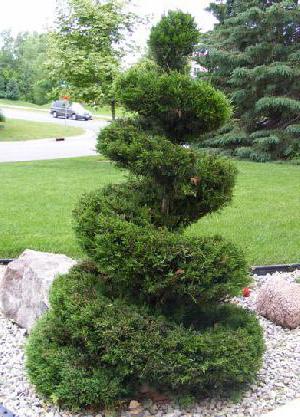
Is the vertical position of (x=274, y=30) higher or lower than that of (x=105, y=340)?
higher

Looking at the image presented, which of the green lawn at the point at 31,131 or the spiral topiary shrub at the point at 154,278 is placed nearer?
the spiral topiary shrub at the point at 154,278

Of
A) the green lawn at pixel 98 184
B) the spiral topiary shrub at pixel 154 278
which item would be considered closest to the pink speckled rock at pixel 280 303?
the green lawn at pixel 98 184

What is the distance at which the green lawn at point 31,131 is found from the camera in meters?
28.7

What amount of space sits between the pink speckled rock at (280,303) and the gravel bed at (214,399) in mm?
Answer: 251

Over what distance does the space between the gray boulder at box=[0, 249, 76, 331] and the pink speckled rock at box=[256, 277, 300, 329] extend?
1.59 metres

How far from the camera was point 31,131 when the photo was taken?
30828 millimetres

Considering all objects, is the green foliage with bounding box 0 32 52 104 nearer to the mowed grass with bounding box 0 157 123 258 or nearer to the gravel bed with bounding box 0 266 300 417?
the mowed grass with bounding box 0 157 123 258

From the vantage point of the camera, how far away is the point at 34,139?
28.0 meters

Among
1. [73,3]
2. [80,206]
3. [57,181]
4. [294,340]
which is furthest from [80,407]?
[73,3]

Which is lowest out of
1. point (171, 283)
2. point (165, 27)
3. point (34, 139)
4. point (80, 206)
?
point (34, 139)

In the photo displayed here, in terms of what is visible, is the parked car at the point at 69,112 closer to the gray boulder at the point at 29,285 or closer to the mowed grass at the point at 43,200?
the mowed grass at the point at 43,200

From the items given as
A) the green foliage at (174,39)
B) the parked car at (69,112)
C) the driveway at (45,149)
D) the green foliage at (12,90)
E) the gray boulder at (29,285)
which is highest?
the green foliage at (174,39)

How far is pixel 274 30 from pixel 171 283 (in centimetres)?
1536

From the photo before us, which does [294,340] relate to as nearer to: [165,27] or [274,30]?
[165,27]
